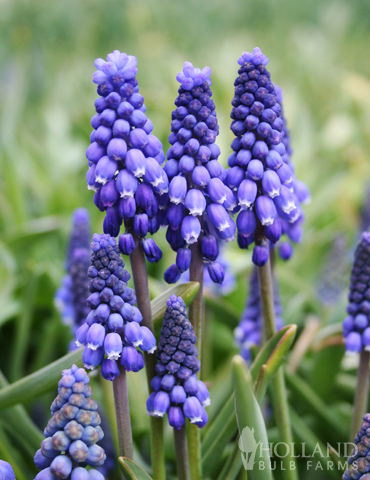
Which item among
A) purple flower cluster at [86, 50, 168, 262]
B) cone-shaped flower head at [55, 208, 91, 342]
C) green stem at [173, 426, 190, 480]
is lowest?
green stem at [173, 426, 190, 480]

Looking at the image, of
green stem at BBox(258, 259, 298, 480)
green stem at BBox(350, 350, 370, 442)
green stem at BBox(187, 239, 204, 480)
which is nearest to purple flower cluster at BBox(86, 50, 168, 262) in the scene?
green stem at BBox(187, 239, 204, 480)

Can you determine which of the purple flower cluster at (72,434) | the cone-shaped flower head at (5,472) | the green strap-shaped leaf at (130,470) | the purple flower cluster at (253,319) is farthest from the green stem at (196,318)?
the purple flower cluster at (253,319)

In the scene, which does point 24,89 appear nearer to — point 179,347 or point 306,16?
point 179,347

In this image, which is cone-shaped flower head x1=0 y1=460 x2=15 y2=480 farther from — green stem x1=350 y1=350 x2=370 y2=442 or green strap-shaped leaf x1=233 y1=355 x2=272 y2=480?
green stem x1=350 y1=350 x2=370 y2=442

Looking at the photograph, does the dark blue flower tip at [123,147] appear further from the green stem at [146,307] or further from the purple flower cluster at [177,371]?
the purple flower cluster at [177,371]

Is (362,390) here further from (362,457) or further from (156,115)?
(156,115)

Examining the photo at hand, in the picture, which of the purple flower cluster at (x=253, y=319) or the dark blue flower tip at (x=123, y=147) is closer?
the dark blue flower tip at (x=123, y=147)
